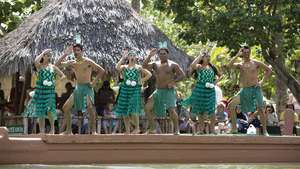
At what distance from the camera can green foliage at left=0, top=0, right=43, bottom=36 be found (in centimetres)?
1599

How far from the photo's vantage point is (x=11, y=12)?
53.4ft

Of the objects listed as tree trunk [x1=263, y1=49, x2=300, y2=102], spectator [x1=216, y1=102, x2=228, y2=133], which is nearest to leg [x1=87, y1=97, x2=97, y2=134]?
spectator [x1=216, y1=102, x2=228, y2=133]

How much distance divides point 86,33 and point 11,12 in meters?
4.34

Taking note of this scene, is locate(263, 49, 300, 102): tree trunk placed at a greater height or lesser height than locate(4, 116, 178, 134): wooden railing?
greater

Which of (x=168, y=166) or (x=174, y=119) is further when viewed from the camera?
(x=174, y=119)

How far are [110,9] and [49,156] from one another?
5032 mm

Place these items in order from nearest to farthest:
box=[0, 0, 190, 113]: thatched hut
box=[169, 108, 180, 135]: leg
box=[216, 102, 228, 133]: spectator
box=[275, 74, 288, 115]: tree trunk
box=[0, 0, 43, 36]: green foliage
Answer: box=[169, 108, 180, 135]: leg, box=[0, 0, 190, 113]: thatched hut, box=[216, 102, 228, 133]: spectator, box=[275, 74, 288, 115]: tree trunk, box=[0, 0, 43, 36]: green foliage

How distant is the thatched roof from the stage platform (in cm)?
300

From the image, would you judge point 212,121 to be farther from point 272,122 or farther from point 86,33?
point 272,122

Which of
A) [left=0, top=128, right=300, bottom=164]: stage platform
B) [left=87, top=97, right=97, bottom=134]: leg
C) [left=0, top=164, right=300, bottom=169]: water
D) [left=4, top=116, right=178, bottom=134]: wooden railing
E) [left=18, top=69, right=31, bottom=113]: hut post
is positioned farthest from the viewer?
[left=18, top=69, right=31, bottom=113]: hut post

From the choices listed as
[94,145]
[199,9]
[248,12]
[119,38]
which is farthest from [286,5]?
[94,145]

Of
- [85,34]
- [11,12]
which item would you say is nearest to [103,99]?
Result: [85,34]

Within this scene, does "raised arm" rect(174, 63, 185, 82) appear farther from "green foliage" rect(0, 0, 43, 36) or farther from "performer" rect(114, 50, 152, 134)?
"green foliage" rect(0, 0, 43, 36)

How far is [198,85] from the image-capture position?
33.6 feet
